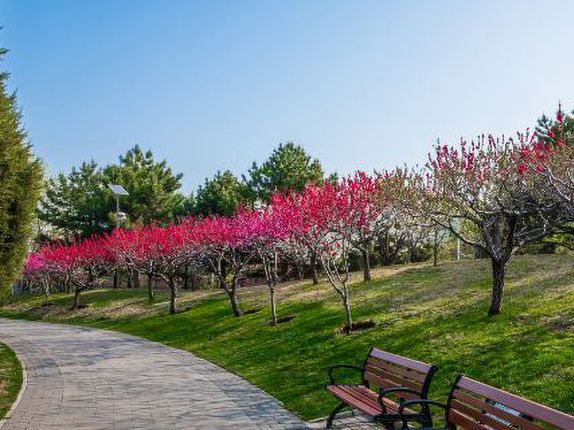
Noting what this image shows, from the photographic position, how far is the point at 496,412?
16.3ft

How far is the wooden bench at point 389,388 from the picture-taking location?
625 centimetres

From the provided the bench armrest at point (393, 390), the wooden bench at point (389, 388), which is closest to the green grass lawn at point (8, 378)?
the wooden bench at point (389, 388)

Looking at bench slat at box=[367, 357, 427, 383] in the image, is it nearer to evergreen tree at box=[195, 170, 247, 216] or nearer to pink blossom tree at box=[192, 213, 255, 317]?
pink blossom tree at box=[192, 213, 255, 317]

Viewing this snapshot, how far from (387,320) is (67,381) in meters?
8.17

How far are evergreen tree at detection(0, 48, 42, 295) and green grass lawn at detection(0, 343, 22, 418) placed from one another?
6.94ft

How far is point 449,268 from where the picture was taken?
2473 cm

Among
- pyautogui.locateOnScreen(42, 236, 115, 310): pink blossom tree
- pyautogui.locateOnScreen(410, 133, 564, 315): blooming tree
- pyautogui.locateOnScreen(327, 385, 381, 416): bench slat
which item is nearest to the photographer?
pyautogui.locateOnScreen(327, 385, 381, 416): bench slat

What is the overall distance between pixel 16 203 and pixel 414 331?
12108 mm

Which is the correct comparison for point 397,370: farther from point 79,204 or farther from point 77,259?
point 79,204

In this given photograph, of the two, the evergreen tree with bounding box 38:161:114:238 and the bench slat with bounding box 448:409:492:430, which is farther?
the evergreen tree with bounding box 38:161:114:238

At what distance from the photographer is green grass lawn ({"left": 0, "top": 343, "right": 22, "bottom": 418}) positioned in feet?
31.7

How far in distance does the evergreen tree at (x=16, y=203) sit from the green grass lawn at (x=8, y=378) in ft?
6.94

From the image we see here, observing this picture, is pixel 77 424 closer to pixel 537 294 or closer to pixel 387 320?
pixel 387 320

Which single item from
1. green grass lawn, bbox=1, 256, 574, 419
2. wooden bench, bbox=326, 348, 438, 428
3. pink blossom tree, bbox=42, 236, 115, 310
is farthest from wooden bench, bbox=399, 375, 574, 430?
pink blossom tree, bbox=42, 236, 115, 310
